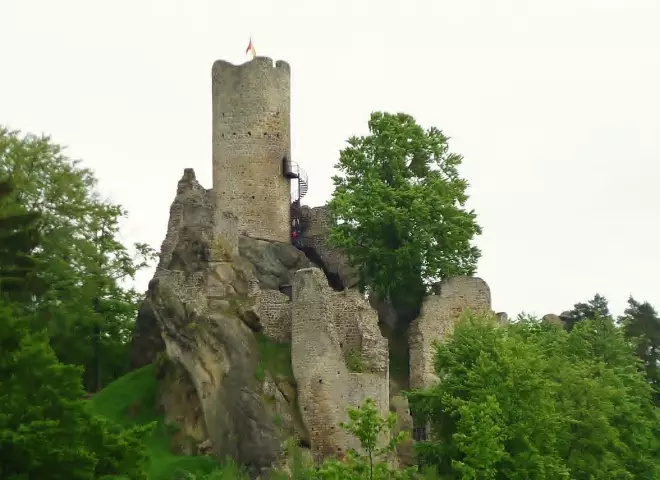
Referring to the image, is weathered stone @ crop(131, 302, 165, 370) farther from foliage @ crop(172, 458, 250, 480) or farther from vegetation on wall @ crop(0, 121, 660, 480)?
foliage @ crop(172, 458, 250, 480)

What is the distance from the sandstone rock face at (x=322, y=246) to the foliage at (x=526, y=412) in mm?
7334

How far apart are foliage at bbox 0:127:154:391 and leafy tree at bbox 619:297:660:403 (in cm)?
2222

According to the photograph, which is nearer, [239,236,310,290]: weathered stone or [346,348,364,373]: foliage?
[346,348,364,373]: foliage

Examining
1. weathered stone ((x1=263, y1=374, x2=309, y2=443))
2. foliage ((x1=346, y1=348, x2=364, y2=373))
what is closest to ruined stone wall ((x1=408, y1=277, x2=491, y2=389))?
foliage ((x1=346, y1=348, x2=364, y2=373))

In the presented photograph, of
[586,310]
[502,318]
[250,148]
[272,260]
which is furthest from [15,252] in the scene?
[586,310]

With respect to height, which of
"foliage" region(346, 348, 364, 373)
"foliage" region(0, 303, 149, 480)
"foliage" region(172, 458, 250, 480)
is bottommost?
"foliage" region(172, 458, 250, 480)

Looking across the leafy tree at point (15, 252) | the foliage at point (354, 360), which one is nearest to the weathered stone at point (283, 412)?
the foliage at point (354, 360)

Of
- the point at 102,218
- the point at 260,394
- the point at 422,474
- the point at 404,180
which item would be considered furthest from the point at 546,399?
the point at 102,218

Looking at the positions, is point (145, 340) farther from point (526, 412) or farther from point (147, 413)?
point (526, 412)

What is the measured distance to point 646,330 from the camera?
61.2m

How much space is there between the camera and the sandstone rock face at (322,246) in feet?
165

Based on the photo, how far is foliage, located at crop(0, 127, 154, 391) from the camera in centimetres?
4228

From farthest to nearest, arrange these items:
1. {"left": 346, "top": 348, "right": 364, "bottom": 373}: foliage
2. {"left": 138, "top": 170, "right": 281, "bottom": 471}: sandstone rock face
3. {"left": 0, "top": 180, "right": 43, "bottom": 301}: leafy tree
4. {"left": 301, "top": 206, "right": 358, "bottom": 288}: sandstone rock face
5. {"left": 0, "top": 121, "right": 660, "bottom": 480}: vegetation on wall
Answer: {"left": 301, "top": 206, "right": 358, "bottom": 288}: sandstone rock face → {"left": 346, "top": 348, "right": 364, "bottom": 373}: foliage → {"left": 138, "top": 170, "right": 281, "bottom": 471}: sandstone rock face → {"left": 0, "top": 180, "right": 43, "bottom": 301}: leafy tree → {"left": 0, "top": 121, "right": 660, "bottom": 480}: vegetation on wall

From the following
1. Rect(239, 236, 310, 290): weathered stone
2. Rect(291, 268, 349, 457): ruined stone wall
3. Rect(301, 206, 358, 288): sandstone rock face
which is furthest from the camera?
Rect(301, 206, 358, 288): sandstone rock face
